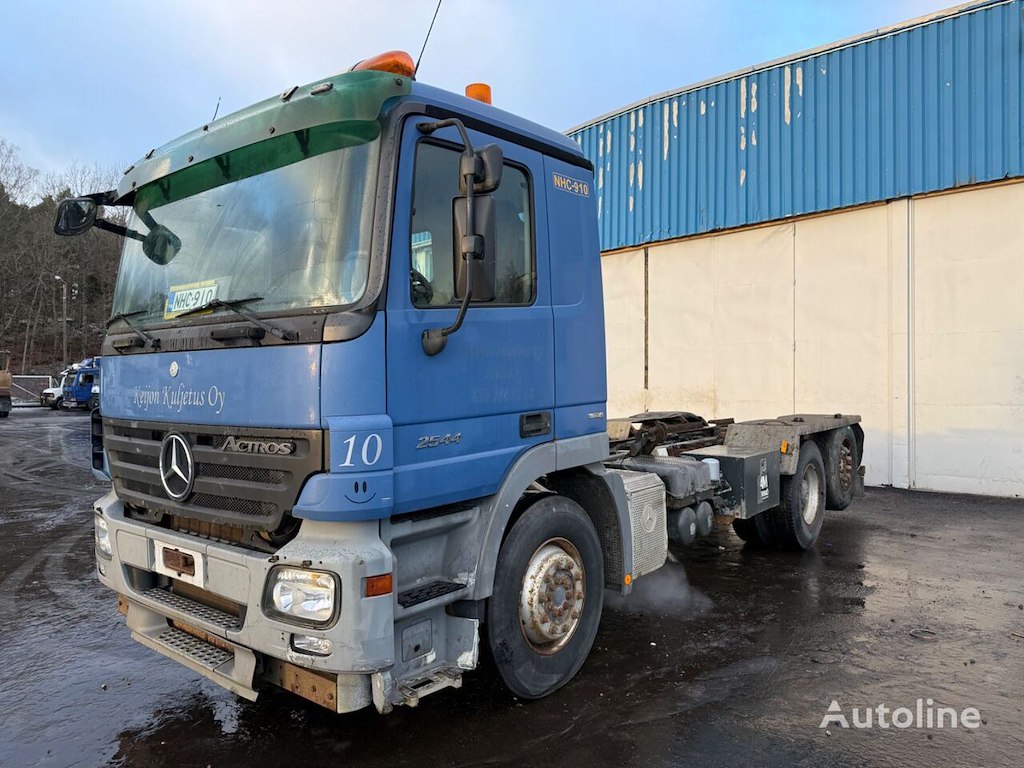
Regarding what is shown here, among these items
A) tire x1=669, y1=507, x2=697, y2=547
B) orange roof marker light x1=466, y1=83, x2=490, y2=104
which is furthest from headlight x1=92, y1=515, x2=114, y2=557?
tire x1=669, y1=507, x2=697, y2=547

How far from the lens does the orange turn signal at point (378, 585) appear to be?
8.88 feet

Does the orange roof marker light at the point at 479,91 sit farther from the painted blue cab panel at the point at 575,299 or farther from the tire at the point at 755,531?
the tire at the point at 755,531

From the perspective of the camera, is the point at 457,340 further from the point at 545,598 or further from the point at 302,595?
the point at 545,598

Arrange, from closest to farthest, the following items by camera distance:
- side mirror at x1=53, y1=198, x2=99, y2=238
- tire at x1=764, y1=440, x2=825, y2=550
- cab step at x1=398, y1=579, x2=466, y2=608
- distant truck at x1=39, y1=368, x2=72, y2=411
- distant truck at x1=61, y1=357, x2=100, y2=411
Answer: cab step at x1=398, y1=579, x2=466, y2=608, side mirror at x1=53, y1=198, x2=99, y2=238, tire at x1=764, y1=440, x2=825, y2=550, distant truck at x1=61, y1=357, x2=100, y2=411, distant truck at x1=39, y1=368, x2=72, y2=411

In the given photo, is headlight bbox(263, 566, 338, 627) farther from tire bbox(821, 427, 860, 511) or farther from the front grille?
tire bbox(821, 427, 860, 511)

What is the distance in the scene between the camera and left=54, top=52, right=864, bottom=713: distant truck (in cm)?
278

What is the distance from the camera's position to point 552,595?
3.66m

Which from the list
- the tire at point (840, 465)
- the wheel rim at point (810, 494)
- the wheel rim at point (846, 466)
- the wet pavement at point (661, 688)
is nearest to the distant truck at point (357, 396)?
the wet pavement at point (661, 688)

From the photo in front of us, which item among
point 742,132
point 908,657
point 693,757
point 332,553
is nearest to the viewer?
point 332,553

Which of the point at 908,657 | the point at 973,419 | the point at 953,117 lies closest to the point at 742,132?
the point at 953,117

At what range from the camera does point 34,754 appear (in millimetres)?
3223

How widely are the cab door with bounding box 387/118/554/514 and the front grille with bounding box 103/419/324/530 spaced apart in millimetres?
399

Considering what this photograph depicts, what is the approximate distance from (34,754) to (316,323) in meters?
2.45

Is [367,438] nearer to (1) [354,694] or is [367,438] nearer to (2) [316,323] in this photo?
(2) [316,323]
